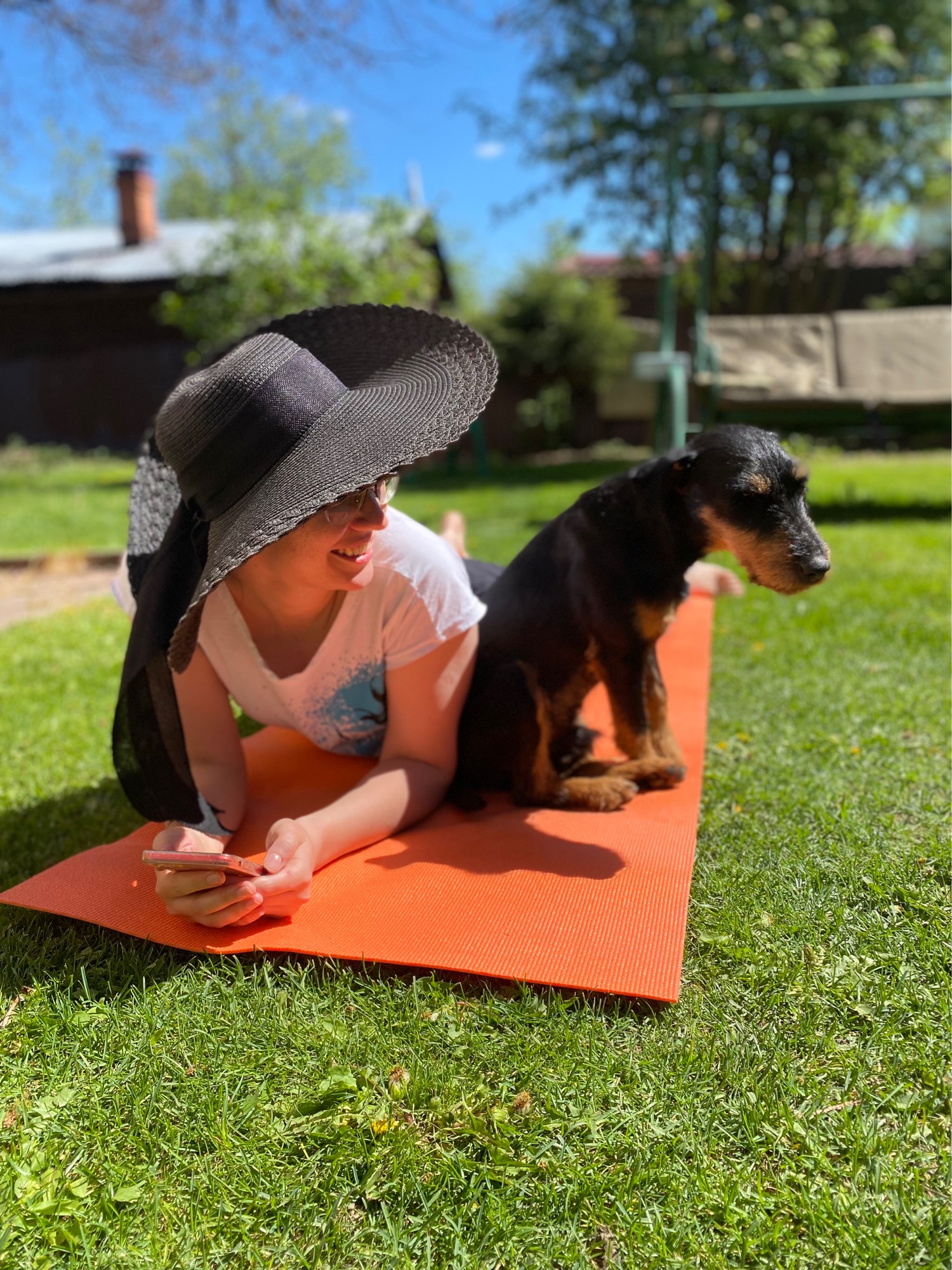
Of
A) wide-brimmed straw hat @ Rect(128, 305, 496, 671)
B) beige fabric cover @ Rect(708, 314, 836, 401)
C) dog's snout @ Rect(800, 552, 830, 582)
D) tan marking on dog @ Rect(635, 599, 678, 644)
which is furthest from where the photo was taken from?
beige fabric cover @ Rect(708, 314, 836, 401)

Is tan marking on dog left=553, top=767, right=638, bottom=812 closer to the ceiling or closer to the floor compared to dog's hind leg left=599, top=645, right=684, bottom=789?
closer to the floor

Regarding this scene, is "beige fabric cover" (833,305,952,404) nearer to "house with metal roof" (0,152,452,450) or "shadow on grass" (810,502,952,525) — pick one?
"shadow on grass" (810,502,952,525)

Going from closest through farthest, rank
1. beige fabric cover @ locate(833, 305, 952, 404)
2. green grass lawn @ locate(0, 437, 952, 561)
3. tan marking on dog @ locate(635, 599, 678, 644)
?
tan marking on dog @ locate(635, 599, 678, 644), green grass lawn @ locate(0, 437, 952, 561), beige fabric cover @ locate(833, 305, 952, 404)

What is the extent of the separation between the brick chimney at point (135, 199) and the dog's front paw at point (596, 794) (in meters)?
24.3

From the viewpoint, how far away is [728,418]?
7.77 m

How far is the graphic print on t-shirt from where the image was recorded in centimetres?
265

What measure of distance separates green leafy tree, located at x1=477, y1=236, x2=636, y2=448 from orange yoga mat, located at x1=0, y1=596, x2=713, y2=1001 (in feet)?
45.8

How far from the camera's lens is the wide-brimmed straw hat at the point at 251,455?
77.3 inches

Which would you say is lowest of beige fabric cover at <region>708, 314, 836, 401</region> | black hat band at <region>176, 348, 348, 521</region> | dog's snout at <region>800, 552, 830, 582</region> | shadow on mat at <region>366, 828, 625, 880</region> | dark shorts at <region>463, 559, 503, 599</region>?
shadow on mat at <region>366, 828, 625, 880</region>

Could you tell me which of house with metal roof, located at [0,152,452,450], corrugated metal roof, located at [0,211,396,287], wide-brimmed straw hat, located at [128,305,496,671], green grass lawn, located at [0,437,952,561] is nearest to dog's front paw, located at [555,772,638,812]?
wide-brimmed straw hat, located at [128,305,496,671]

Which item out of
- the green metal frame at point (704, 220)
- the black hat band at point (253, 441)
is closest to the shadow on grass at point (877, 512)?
the green metal frame at point (704, 220)

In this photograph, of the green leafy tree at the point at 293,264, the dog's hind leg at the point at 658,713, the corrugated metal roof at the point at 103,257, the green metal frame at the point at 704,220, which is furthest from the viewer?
the corrugated metal roof at the point at 103,257

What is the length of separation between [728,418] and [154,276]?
1683 centimetres

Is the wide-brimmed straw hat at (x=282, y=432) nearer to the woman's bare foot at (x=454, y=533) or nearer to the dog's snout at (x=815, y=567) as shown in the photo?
the dog's snout at (x=815, y=567)
